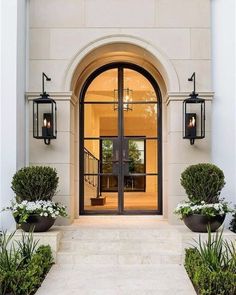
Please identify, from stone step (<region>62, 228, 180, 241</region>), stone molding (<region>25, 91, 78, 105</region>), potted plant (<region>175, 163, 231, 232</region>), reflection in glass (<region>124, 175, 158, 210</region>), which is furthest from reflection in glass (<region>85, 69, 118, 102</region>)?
stone step (<region>62, 228, 180, 241</region>)

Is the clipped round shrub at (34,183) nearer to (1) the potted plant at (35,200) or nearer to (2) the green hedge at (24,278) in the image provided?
(1) the potted plant at (35,200)

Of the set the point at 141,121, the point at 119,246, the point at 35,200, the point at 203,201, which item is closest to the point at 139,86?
the point at 141,121

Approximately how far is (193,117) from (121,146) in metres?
1.63

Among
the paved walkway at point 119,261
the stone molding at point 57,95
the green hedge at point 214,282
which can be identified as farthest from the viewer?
the stone molding at point 57,95

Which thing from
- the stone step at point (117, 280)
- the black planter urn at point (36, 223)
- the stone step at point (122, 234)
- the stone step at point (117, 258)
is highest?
the black planter urn at point (36, 223)

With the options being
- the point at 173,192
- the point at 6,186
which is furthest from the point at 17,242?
the point at 173,192

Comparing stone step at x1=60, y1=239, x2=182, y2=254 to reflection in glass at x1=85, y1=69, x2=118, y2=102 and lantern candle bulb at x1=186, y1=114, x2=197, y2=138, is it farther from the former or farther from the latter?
reflection in glass at x1=85, y1=69, x2=118, y2=102

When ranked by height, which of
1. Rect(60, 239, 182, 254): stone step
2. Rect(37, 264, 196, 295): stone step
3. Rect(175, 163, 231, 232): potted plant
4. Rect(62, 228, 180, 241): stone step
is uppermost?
Rect(175, 163, 231, 232): potted plant

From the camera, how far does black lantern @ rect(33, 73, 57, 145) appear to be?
6836 mm

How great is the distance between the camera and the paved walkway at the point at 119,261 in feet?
15.5

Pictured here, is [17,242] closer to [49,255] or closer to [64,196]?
[49,255]

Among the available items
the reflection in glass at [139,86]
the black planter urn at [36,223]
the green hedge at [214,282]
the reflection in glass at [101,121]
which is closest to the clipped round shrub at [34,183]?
the black planter urn at [36,223]

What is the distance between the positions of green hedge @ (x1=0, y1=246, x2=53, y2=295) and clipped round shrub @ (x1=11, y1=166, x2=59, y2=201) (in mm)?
1170

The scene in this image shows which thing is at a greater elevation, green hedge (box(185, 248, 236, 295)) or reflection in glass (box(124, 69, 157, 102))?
reflection in glass (box(124, 69, 157, 102))
